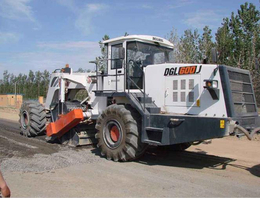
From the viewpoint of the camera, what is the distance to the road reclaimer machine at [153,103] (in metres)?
6.68

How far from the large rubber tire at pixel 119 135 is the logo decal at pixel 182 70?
1448mm

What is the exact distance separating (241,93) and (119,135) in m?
3.22

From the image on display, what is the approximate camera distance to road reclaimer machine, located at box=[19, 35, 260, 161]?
6676mm

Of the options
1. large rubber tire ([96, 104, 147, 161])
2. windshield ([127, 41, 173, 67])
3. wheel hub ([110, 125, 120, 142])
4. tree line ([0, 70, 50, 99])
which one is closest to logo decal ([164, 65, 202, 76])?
windshield ([127, 41, 173, 67])

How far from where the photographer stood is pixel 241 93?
711 centimetres

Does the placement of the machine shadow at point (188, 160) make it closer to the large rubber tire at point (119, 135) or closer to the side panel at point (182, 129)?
the large rubber tire at point (119, 135)

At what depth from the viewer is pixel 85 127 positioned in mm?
9828

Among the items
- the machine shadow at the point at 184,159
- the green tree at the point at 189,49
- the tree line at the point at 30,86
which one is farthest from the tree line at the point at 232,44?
the tree line at the point at 30,86

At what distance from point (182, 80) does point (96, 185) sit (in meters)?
3.33

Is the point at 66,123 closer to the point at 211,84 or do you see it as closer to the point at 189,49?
the point at 211,84

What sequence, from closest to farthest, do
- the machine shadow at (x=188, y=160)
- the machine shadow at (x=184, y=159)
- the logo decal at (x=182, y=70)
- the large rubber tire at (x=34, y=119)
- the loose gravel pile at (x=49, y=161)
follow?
the loose gravel pile at (x=49, y=161), the logo decal at (x=182, y=70), the machine shadow at (x=188, y=160), the machine shadow at (x=184, y=159), the large rubber tire at (x=34, y=119)

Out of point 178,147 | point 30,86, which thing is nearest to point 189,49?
point 178,147

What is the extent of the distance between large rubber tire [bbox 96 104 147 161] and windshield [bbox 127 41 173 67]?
1.49 metres

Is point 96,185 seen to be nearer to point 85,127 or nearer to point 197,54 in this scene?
point 85,127
